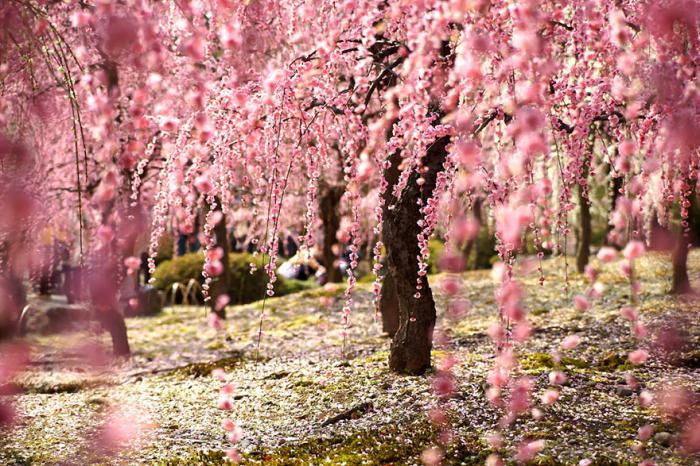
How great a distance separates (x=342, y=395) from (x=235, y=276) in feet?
29.1

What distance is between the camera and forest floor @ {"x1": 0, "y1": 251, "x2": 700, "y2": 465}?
4270mm

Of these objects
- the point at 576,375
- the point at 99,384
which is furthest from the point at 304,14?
the point at 99,384

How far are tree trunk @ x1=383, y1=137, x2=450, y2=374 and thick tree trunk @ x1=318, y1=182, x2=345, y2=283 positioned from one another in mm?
7364

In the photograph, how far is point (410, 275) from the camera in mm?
5543

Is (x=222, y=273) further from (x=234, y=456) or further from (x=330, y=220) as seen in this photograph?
(x=234, y=456)

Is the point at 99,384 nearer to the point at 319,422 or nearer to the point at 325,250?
the point at 319,422

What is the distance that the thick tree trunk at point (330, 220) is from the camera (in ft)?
43.1

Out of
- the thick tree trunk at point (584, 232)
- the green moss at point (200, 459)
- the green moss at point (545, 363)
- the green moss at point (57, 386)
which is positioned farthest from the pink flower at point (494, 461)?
the thick tree trunk at point (584, 232)

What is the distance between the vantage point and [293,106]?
4.38 metres

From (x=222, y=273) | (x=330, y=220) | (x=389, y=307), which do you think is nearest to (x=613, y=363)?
(x=389, y=307)

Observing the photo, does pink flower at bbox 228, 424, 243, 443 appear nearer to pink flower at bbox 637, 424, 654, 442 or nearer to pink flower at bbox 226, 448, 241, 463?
pink flower at bbox 226, 448, 241, 463

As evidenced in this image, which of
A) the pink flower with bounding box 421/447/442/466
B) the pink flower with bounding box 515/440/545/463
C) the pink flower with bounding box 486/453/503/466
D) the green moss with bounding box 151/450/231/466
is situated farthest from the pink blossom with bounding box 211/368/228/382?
the pink flower with bounding box 515/440/545/463

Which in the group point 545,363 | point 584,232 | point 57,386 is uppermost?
point 584,232

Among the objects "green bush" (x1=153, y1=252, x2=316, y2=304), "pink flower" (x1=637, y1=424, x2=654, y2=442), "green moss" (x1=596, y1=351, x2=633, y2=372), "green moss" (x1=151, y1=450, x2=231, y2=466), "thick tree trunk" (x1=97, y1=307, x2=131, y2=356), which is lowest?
"green moss" (x1=151, y1=450, x2=231, y2=466)
